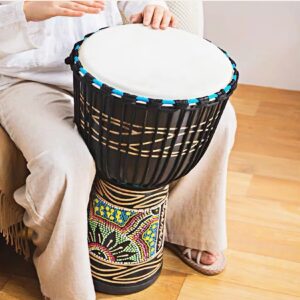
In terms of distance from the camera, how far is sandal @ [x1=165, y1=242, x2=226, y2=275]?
1.87 m

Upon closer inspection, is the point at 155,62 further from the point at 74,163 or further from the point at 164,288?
the point at 164,288

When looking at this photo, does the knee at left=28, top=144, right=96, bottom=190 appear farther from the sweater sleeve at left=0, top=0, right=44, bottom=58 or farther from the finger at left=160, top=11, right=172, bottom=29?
the finger at left=160, top=11, right=172, bottom=29

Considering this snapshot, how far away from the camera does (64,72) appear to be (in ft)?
5.80

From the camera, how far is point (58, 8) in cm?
151

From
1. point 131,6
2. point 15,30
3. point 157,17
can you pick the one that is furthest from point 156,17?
point 15,30

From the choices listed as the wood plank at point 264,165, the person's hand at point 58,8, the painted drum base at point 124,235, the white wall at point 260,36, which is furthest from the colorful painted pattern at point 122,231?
the white wall at point 260,36

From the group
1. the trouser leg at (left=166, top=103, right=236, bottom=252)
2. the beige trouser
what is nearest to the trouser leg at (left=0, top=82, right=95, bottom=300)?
the beige trouser

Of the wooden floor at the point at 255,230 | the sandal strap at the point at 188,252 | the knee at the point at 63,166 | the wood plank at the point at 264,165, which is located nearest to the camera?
the knee at the point at 63,166

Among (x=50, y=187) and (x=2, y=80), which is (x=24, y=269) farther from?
(x=2, y=80)

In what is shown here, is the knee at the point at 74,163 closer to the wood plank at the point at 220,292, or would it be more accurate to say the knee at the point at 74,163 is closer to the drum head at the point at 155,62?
the drum head at the point at 155,62

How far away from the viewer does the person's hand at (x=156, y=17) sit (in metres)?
1.71

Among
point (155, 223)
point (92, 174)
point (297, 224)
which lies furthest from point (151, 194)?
point (297, 224)

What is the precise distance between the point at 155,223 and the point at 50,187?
1.09 feet

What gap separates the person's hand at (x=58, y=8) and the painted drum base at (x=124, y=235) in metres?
0.43
